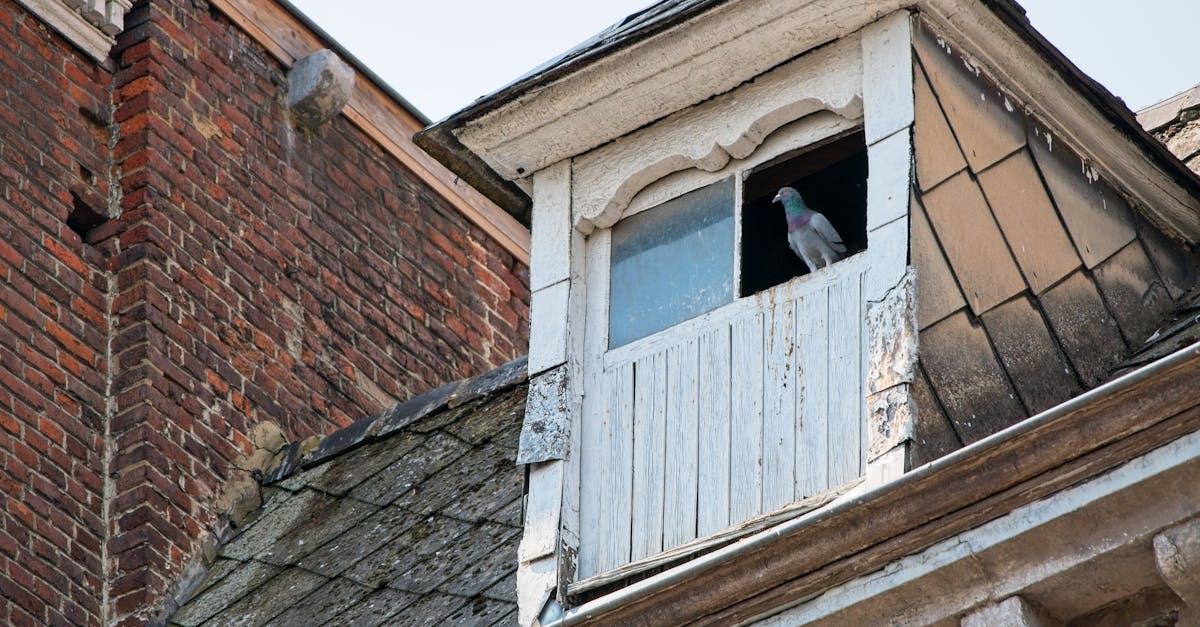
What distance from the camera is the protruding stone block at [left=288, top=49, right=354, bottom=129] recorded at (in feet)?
35.6

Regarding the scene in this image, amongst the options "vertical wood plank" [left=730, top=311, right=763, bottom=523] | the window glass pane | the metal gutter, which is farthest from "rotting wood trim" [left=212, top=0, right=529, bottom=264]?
the metal gutter

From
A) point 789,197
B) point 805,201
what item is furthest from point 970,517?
point 805,201

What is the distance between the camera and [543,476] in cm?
718

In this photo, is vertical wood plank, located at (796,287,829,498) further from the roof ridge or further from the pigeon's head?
the roof ridge

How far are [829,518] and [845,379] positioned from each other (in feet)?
2.27

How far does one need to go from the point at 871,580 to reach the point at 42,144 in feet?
16.0

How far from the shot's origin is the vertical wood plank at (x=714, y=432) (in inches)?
265

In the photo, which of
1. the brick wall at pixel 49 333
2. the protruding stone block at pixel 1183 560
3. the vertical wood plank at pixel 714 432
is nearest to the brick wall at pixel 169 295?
the brick wall at pixel 49 333

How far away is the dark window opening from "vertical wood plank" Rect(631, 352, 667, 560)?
42 centimetres

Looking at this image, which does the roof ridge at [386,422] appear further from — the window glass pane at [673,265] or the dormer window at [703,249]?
the window glass pane at [673,265]

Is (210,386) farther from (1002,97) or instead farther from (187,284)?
(1002,97)

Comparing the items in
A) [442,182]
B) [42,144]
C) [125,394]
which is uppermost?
[442,182]

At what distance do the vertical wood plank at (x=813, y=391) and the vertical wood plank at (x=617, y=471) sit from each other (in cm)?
61

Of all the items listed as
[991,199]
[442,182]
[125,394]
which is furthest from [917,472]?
[442,182]
